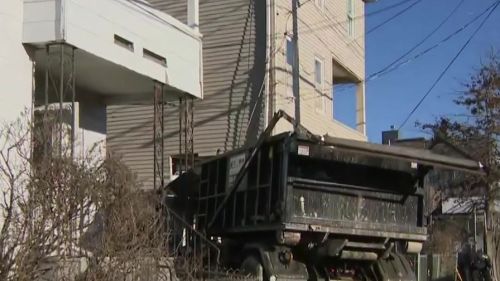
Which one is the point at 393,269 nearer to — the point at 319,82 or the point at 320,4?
the point at 319,82

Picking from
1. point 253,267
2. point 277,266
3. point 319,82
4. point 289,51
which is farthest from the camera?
point 319,82

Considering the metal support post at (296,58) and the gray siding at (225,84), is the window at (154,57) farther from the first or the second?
the metal support post at (296,58)

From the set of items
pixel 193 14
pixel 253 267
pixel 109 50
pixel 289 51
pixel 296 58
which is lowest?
pixel 253 267

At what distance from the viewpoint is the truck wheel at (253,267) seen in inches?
445

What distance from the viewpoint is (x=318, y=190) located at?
1171 cm

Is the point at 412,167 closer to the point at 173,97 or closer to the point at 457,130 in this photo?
the point at 173,97

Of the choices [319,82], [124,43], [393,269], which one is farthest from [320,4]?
[393,269]

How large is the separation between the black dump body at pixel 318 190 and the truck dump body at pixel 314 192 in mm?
14

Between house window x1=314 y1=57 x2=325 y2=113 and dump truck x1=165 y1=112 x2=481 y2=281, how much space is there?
9.15 meters

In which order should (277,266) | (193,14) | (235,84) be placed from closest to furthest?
(277,266), (193,14), (235,84)

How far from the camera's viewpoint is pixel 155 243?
9383 millimetres

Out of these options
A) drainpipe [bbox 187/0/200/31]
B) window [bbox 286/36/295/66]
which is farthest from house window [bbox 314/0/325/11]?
drainpipe [bbox 187/0/200/31]

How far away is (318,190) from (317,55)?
10.9 metres

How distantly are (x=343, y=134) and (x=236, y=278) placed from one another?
13.1 meters
